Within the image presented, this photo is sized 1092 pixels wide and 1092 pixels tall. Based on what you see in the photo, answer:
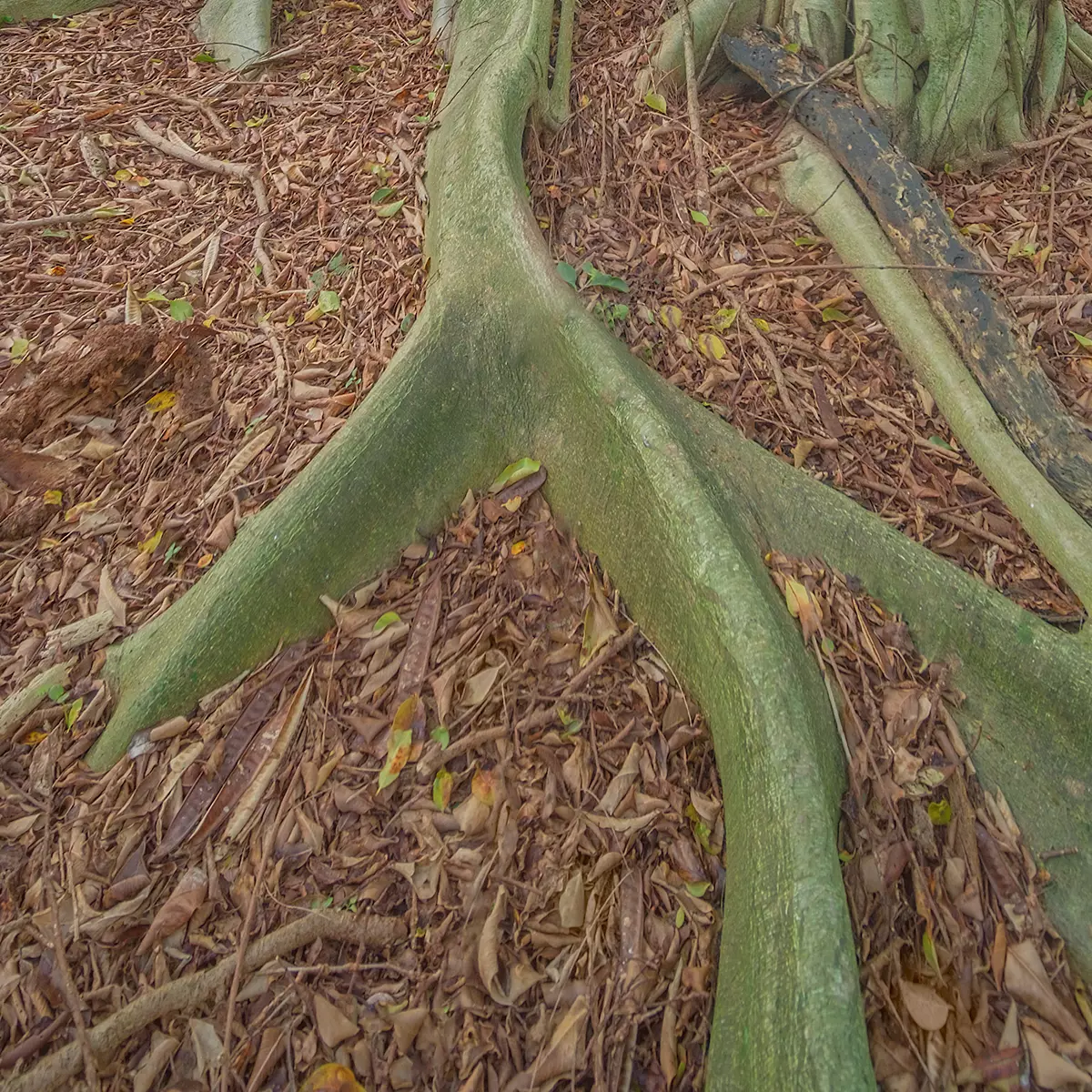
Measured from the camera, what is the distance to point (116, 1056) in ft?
5.96

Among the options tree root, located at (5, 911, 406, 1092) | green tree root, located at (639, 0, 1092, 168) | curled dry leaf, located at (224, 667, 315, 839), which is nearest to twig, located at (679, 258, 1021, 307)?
green tree root, located at (639, 0, 1092, 168)

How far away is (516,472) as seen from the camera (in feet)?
8.50

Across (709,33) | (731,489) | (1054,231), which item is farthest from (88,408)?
(1054,231)

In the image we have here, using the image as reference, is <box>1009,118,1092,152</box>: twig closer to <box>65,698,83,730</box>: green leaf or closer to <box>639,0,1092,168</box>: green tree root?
<box>639,0,1092,168</box>: green tree root

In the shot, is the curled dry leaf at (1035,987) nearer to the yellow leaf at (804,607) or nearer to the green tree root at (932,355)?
the yellow leaf at (804,607)

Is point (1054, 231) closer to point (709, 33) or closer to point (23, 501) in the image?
point (709, 33)

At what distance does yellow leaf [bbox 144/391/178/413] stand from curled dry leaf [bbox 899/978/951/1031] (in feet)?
9.86

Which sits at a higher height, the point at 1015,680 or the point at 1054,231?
the point at 1054,231

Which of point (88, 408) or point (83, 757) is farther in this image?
point (88, 408)

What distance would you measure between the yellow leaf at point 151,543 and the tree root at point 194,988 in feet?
4.46

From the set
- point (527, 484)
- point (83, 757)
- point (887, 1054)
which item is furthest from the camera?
point (527, 484)

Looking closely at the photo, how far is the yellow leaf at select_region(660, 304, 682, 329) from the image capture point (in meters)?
→ 2.84

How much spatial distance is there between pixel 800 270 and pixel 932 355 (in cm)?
63

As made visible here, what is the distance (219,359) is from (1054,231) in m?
3.58
